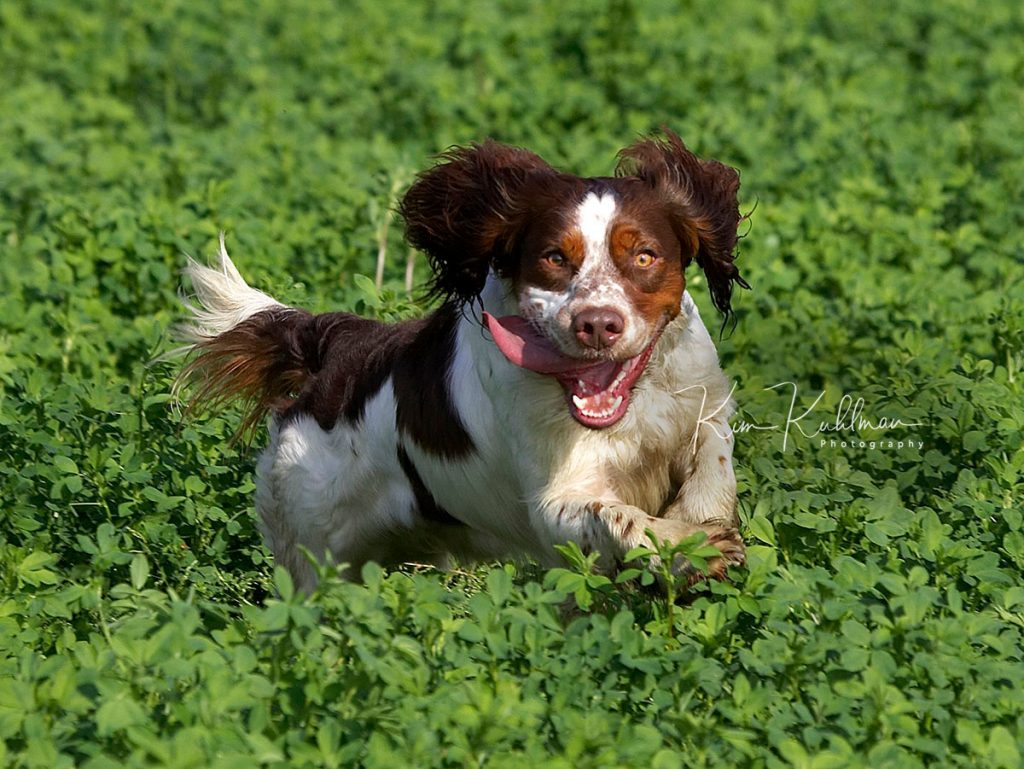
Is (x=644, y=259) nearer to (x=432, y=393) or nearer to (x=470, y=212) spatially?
(x=470, y=212)

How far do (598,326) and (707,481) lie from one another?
→ 1.87 ft

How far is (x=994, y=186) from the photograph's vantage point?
27.1 ft

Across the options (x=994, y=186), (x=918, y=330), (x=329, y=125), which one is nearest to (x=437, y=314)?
(x=918, y=330)

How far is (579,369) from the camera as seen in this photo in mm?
4461

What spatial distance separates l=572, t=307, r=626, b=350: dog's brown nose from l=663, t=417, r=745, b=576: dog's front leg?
0.47 m

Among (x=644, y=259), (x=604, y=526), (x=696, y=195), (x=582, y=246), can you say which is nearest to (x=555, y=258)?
(x=582, y=246)

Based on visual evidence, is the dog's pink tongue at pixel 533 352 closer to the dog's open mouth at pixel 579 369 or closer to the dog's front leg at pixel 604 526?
the dog's open mouth at pixel 579 369

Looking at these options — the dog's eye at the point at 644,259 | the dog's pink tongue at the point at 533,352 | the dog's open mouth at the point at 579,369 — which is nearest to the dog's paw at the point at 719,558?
the dog's open mouth at the point at 579,369

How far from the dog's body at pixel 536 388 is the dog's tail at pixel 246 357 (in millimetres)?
273

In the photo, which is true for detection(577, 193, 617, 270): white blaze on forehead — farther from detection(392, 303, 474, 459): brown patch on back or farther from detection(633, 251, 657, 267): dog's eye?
detection(392, 303, 474, 459): brown patch on back

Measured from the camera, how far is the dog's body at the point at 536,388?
14.5 ft

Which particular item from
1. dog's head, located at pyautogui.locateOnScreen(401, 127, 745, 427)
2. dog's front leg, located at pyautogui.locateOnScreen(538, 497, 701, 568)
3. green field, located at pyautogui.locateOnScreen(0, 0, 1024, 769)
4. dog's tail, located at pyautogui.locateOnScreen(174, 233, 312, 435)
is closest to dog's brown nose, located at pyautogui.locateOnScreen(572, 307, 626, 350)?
dog's head, located at pyautogui.locateOnScreen(401, 127, 745, 427)

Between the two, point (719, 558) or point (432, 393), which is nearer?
point (719, 558)

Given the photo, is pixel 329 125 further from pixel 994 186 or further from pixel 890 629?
pixel 890 629
